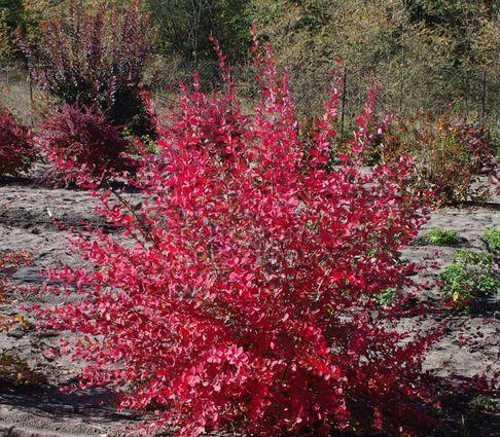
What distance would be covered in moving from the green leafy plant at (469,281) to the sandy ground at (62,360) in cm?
11

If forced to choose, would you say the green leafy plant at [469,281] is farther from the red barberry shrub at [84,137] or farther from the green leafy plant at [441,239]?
the red barberry shrub at [84,137]

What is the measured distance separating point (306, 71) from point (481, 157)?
32.3ft

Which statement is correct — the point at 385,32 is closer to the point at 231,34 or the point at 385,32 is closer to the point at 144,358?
the point at 231,34

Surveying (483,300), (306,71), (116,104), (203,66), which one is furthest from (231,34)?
(483,300)

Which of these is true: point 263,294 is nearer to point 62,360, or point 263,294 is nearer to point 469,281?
point 62,360

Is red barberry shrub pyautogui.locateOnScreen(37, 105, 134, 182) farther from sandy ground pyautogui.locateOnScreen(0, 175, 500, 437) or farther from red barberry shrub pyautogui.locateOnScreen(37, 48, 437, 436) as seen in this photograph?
red barberry shrub pyautogui.locateOnScreen(37, 48, 437, 436)

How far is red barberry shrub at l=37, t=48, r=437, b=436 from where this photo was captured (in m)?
3.05

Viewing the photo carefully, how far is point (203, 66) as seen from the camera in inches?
965

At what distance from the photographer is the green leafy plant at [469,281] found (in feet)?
18.1

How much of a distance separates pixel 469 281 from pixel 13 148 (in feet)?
23.9

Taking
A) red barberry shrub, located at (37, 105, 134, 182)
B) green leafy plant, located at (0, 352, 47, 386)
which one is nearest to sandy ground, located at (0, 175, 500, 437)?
green leafy plant, located at (0, 352, 47, 386)

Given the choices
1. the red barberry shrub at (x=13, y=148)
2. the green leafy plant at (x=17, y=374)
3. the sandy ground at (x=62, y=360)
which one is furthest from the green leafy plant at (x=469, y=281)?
the red barberry shrub at (x=13, y=148)

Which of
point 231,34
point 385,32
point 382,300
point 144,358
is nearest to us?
point 144,358

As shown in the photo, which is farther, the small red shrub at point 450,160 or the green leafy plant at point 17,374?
the small red shrub at point 450,160
